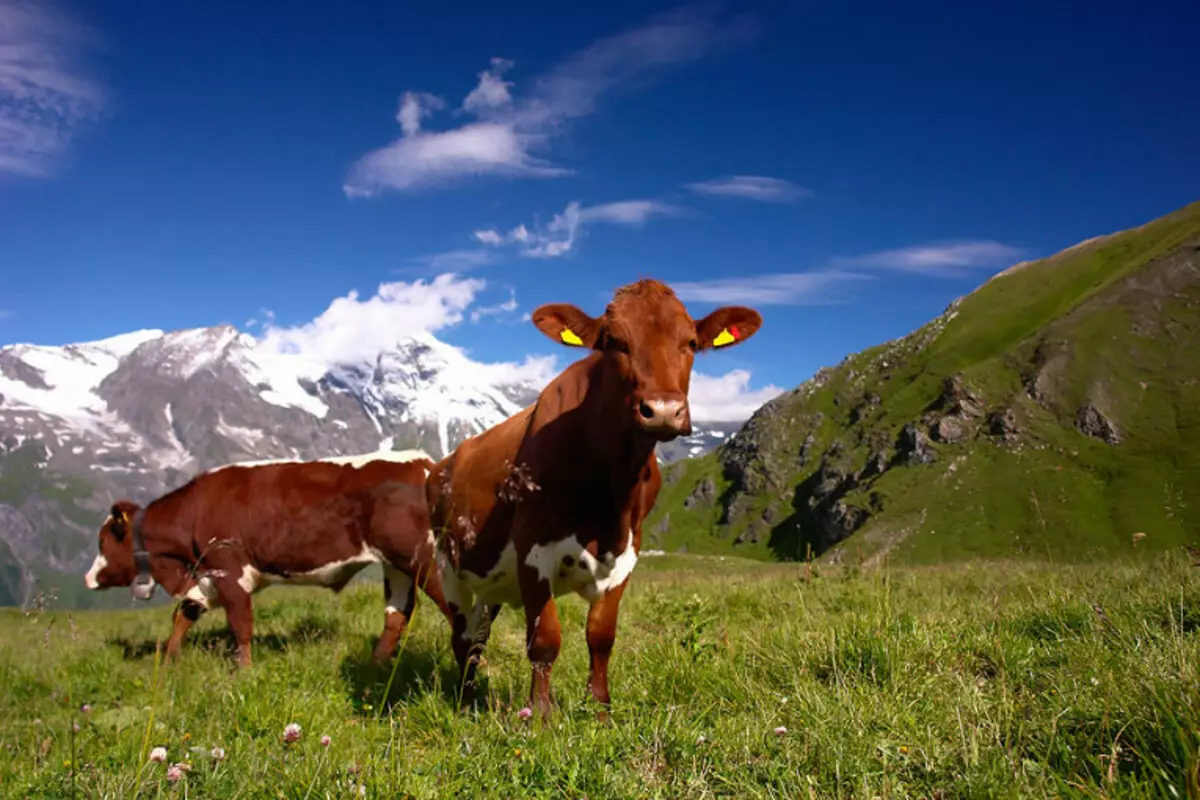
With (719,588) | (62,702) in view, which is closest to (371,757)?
(62,702)

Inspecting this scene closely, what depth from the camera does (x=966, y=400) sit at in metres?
172

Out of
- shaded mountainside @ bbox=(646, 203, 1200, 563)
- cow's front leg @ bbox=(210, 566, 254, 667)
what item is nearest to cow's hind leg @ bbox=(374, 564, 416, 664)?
cow's front leg @ bbox=(210, 566, 254, 667)

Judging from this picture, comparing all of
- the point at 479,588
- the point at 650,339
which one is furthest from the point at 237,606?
the point at 650,339

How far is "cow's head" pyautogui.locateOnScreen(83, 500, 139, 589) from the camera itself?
13.8 meters

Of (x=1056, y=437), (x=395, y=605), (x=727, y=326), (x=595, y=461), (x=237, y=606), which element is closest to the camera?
(x=595, y=461)

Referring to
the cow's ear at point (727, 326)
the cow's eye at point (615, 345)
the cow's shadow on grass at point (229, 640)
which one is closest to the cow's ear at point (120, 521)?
the cow's shadow on grass at point (229, 640)

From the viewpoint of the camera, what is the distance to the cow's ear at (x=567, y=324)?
627 cm

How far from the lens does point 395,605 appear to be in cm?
1180

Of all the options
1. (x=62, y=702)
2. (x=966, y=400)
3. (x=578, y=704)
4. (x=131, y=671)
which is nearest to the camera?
(x=578, y=704)

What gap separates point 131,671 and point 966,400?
606 ft

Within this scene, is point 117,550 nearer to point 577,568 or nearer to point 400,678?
point 400,678

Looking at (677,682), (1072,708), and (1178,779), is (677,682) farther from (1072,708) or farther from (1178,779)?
(1178,779)

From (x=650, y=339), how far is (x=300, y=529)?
8789 mm

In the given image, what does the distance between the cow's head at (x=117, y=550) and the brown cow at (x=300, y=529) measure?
81cm
